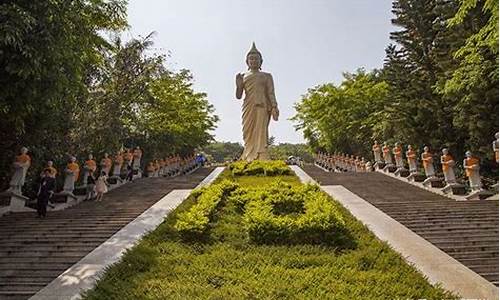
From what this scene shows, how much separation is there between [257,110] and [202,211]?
12.3m

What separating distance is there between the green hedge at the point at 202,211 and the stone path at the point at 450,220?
3.67m

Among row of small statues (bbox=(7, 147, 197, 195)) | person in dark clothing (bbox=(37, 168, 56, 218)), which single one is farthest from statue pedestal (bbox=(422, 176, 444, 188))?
person in dark clothing (bbox=(37, 168, 56, 218))

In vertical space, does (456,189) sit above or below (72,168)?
above

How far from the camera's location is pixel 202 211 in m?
8.82

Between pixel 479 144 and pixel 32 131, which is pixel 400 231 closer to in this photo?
pixel 32 131

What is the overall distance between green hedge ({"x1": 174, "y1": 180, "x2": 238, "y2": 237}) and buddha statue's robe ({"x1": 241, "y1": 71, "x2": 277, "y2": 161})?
346 inches

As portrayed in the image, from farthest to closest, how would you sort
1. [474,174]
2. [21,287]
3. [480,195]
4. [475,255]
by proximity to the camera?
[474,174] < [480,195] < [475,255] < [21,287]

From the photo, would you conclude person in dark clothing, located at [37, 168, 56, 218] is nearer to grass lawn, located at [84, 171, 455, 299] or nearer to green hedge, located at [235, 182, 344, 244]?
grass lawn, located at [84, 171, 455, 299]

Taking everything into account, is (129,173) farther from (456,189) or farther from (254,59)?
(456,189)

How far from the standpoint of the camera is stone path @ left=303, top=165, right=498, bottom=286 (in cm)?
727

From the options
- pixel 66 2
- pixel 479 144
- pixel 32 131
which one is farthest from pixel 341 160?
pixel 66 2

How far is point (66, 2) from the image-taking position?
8594mm

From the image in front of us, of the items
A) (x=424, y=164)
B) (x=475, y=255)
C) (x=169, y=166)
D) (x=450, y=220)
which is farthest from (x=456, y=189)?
(x=169, y=166)

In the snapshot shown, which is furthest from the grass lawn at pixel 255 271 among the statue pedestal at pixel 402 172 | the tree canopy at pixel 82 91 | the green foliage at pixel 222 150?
the green foliage at pixel 222 150
